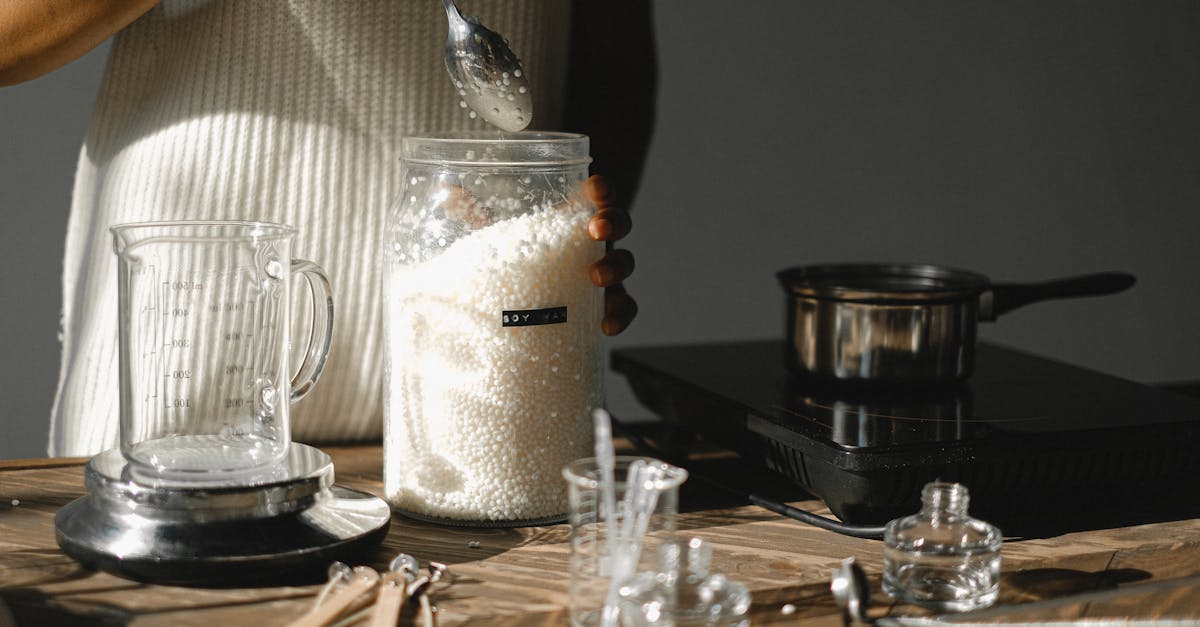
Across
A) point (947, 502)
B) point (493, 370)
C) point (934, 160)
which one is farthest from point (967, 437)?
point (934, 160)

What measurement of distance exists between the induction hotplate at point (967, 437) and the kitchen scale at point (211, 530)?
32cm

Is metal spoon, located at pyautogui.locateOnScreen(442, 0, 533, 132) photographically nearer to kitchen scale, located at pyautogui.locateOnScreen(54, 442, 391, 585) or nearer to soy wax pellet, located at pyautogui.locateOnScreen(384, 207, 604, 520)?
soy wax pellet, located at pyautogui.locateOnScreen(384, 207, 604, 520)

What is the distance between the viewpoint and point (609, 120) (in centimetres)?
119

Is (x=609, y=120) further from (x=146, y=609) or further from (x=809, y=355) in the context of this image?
(x=146, y=609)

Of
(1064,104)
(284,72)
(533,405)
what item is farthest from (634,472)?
(1064,104)

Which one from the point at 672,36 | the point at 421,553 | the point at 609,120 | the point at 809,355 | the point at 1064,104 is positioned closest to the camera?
the point at 421,553

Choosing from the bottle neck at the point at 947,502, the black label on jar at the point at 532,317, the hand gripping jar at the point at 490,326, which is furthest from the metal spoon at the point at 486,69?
the bottle neck at the point at 947,502

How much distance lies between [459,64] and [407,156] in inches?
3.1

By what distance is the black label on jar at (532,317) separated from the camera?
0.86m

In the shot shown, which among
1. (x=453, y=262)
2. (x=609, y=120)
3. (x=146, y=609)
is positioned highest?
(x=609, y=120)

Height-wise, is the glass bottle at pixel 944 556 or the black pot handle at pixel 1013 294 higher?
the black pot handle at pixel 1013 294

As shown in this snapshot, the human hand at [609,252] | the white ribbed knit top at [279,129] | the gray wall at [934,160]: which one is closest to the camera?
the human hand at [609,252]

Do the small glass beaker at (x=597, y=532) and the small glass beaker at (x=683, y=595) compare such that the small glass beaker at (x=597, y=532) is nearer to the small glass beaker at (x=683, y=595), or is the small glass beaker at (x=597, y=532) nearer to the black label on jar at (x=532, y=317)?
the small glass beaker at (x=683, y=595)

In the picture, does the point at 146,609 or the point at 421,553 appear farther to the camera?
the point at 421,553
